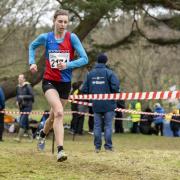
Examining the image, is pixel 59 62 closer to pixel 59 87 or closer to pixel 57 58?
pixel 57 58

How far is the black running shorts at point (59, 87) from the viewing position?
6.42 metres

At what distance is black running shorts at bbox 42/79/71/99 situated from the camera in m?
6.42

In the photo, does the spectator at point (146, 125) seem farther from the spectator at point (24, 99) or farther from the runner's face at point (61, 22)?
the runner's face at point (61, 22)

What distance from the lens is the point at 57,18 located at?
629 cm

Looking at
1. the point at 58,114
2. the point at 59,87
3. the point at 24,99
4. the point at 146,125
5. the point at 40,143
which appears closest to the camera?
the point at 58,114

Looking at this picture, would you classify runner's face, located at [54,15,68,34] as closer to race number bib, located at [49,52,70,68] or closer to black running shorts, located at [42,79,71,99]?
race number bib, located at [49,52,70,68]

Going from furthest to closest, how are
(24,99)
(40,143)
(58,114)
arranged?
(24,99) → (40,143) → (58,114)

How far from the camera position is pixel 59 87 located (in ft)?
21.3

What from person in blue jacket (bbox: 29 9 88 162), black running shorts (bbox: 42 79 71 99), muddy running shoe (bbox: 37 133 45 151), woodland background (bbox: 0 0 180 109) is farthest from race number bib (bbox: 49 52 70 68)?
woodland background (bbox: 0 0 180 109)

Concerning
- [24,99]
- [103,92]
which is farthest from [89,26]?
[103,92]

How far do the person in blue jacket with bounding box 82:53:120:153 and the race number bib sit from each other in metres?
3.11

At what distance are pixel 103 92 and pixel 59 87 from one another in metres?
3.27

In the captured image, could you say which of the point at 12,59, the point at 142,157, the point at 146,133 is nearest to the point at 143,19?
the point at 146,133

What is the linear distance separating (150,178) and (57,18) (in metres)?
2.35
